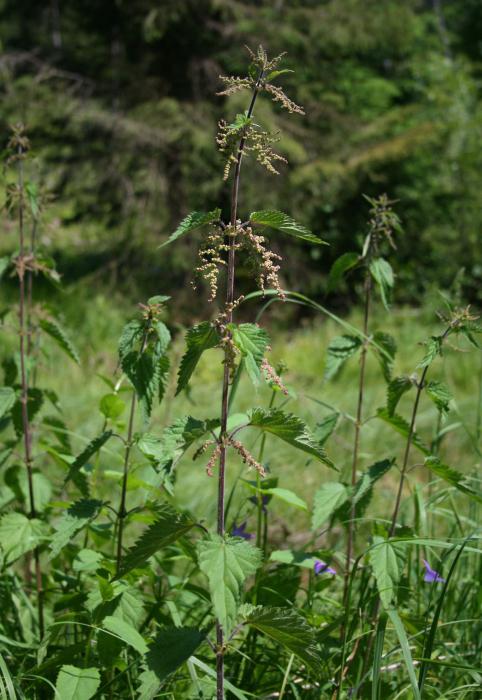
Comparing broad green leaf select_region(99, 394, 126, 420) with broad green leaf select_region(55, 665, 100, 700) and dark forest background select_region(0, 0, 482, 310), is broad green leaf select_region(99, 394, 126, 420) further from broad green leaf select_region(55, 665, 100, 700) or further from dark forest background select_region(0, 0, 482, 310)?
dark forest background select_region(0, 0, 482, 310)

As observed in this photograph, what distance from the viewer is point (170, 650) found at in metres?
1.26

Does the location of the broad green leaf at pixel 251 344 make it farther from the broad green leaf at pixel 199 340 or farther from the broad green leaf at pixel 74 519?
the broad green leaf at pixel 74 519

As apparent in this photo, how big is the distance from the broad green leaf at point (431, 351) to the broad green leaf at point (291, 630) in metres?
0.47

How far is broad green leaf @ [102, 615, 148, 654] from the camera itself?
1.37 metres

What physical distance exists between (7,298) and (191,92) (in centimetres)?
241

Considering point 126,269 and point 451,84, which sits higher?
point 451,84

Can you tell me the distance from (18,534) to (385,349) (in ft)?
2.95

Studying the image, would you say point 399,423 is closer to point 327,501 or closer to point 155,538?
point 327,501

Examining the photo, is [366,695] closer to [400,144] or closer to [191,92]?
[400,144]

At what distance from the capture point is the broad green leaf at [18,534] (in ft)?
5.52

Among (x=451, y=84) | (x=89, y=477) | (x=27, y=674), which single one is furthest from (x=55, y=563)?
(x=451, y=84)

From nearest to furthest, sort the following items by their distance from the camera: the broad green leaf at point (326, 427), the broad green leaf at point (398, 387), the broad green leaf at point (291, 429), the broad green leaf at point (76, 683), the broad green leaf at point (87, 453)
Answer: the broad green leaf at point (291, 429) < the broad green leaf at point (76, 683) < the broad green leaf at point (87, 453) < the broad green leaf at point (398, 387) < the broad green leaf at point (326, 427)

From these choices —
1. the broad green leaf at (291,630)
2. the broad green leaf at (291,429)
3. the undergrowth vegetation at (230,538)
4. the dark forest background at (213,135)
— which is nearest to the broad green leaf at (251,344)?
the undergrowth vegetation at (230,538)

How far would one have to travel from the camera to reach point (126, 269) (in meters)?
6.88
